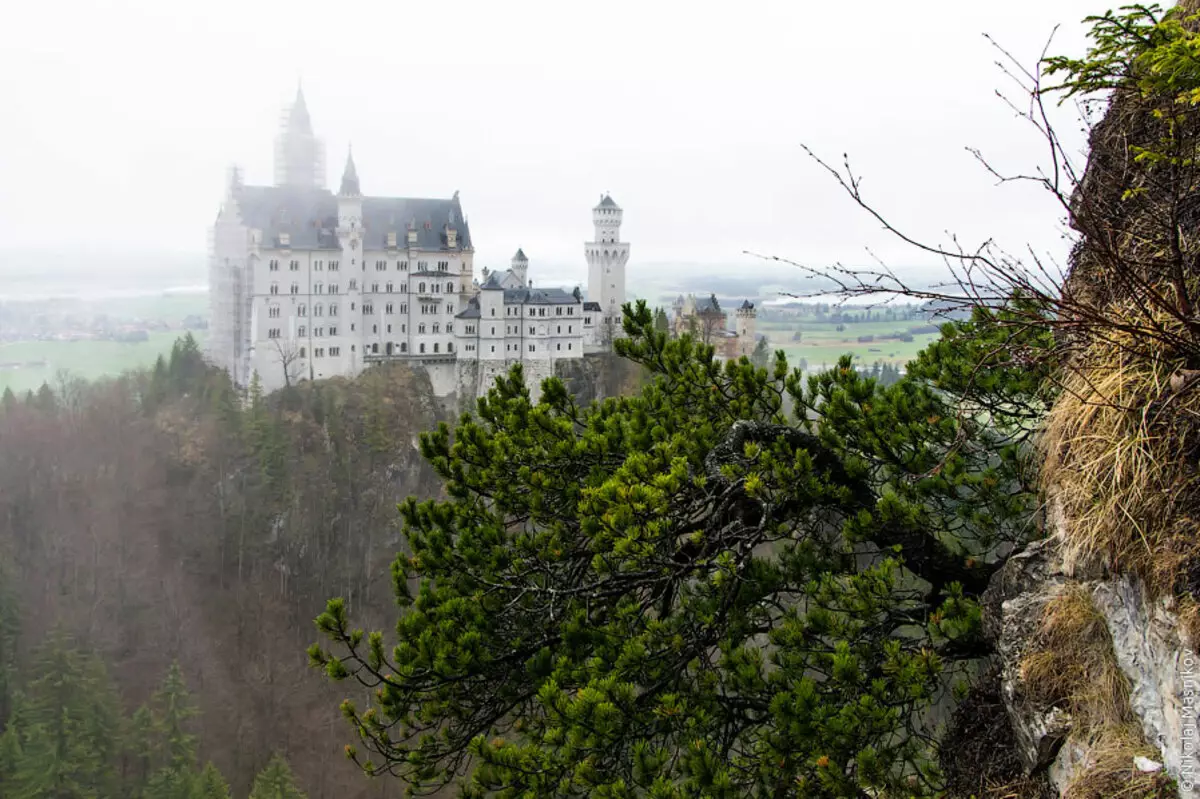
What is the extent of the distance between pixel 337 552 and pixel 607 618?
163ft

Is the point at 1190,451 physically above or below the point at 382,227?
below

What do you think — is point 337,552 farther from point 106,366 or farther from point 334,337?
point 106,366

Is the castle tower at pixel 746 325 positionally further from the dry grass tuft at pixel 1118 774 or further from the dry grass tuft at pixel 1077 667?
the dry grass tuft at pixel 1118 774

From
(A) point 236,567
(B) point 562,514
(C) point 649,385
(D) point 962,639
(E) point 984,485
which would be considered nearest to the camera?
(D) point 962,639

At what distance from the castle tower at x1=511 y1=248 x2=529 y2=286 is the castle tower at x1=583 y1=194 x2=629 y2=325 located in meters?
4.33

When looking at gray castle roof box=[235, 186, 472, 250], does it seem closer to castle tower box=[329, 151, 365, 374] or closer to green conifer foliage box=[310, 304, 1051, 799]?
castle tower box=[329, 151, 365, 374]

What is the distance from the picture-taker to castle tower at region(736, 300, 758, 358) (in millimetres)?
59344

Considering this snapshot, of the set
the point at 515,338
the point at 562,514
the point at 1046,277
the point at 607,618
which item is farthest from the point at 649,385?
the point at 515,338

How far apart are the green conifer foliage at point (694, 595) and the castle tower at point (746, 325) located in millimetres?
51550

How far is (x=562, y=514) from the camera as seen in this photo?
25.7ft

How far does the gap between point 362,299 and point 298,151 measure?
43.6 ft

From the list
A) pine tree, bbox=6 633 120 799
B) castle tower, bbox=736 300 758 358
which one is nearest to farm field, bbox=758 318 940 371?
castle tower, bbox=736 300 758 358

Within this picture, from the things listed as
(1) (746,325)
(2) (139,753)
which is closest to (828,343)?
(1) (746,325)

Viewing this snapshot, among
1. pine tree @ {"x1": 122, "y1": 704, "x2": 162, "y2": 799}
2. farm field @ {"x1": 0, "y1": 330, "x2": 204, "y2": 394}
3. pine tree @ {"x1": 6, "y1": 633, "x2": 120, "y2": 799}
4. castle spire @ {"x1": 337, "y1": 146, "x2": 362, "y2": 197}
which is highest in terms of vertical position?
castle spire @ {"x1": 337, "y1": 146, "x2": 362, "y2": 197}
